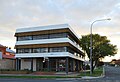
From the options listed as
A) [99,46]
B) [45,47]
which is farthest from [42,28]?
[99,46]

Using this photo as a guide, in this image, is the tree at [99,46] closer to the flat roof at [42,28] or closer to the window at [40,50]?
the flat roof at [42,28]

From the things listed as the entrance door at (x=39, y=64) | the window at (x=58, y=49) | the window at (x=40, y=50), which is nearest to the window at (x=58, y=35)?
the window at (x=58, y=49)

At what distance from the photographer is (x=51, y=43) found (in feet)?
178

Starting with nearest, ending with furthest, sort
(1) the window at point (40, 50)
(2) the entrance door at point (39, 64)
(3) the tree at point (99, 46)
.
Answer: (1) the window at point (40, 50)
(3) the tree at point (99, 46)
(2) the entrance door at point (39, 64)

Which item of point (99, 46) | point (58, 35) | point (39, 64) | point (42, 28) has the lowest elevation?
point (39, 64)

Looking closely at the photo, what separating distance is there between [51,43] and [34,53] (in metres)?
5.22

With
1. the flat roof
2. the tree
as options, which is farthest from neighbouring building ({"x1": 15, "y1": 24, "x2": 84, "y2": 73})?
the tree

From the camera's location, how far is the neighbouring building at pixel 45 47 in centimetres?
5294

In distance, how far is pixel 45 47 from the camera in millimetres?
55406

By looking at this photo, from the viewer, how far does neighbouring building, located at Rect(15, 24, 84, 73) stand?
52.9 m

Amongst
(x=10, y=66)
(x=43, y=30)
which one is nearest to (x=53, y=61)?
(x=43, y=30)

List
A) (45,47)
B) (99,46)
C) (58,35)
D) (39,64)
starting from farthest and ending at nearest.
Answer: (39,64) → (99,46) → (45,47) → (58,35)

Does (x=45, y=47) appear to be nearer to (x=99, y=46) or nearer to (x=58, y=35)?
(x=58, y=35)

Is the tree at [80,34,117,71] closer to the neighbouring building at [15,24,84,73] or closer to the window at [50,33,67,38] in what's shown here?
the neighbouring building at [15,24,84,73]
